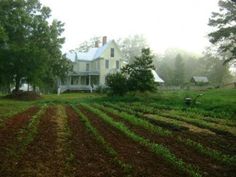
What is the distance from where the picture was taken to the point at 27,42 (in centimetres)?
4434

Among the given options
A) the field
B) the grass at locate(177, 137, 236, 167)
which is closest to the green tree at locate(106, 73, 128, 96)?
the field

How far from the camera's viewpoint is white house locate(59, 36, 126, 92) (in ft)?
198

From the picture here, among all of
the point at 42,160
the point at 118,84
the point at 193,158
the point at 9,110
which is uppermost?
the point at 118,84

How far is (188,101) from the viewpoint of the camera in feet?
99.1

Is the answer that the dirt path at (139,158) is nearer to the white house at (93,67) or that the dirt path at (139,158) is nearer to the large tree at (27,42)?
the large tree at (27,42)

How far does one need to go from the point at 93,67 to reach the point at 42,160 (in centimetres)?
5342

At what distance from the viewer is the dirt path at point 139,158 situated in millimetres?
8880

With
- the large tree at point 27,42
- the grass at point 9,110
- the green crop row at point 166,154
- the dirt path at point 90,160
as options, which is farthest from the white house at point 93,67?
the dirt path at point 90,160

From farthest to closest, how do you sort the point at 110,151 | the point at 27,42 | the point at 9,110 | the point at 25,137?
1. the point at 27,42
2. the point at 9,110
3. the point at 25,137
4. the point at 110,151

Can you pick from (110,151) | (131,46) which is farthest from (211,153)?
(131,46)

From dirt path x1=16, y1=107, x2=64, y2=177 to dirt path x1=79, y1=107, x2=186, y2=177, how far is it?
5.85 feet

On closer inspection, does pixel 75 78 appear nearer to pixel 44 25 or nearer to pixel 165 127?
pixel 44 25

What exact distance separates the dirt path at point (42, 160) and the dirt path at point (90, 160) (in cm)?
49

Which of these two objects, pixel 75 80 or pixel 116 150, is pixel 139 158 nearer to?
pixel 116 150
